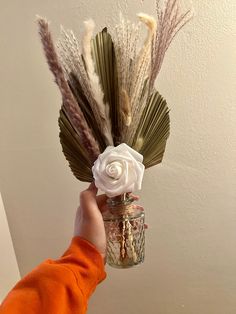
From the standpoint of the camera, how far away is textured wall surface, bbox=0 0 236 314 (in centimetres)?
93

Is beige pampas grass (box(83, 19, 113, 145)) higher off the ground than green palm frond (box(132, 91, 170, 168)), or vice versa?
beige pampas grass (box(83, 19, 113, 145))

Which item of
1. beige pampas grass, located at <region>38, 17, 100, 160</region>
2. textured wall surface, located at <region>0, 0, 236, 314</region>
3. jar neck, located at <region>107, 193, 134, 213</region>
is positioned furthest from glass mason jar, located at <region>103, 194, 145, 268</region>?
textured wall surface, located at <region>0, 0, 236, 314</region>

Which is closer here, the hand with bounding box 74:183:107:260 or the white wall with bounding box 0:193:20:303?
the hand with bounding box 74:183:107:260

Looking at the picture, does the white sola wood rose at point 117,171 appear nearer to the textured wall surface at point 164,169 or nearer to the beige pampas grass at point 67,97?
the beige pampas grass at point 67,97

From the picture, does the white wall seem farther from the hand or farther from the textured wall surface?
the hand

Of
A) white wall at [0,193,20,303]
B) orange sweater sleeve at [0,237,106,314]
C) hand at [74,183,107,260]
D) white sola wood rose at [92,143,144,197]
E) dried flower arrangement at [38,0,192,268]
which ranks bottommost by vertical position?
white wall at [0,193,20,303]

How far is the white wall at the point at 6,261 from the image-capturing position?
1076 mm

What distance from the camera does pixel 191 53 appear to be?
926 mm

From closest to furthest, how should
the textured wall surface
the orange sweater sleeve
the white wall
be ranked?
the orange sweater sleeve
the textured wall surface
the white wall

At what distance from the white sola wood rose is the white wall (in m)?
0.56

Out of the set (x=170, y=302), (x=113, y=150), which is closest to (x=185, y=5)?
(x=113, y=150)

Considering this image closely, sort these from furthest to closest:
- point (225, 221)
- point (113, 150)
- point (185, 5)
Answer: point (225, 221)
point (185, 5)
point (113, 150)

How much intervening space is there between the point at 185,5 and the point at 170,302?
0.82 m

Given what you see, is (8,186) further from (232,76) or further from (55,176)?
(232,76)
